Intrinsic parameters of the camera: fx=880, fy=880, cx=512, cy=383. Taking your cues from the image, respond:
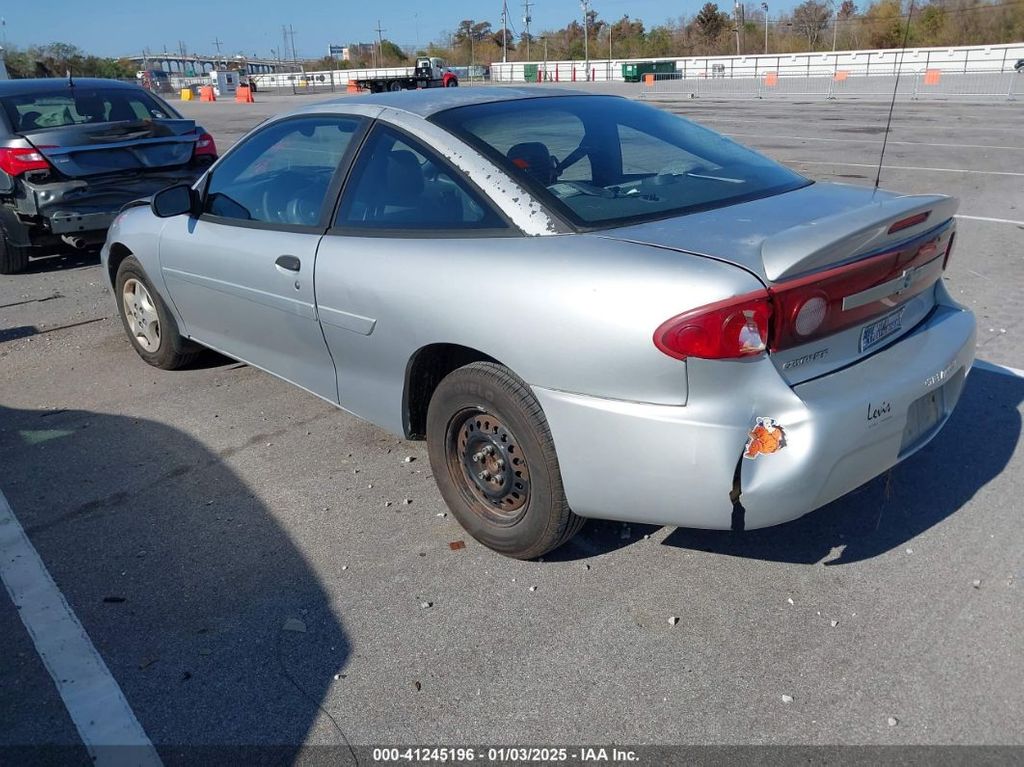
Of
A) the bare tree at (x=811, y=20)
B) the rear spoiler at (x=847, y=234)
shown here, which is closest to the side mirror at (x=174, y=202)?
the rear spoiler at (x=847, y=234)

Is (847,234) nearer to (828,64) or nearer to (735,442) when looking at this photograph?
(735,442)

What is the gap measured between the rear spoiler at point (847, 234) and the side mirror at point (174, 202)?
309 cm

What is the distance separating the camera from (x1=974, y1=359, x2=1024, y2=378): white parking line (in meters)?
4.80

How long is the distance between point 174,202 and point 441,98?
163cm

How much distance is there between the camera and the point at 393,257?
341cm

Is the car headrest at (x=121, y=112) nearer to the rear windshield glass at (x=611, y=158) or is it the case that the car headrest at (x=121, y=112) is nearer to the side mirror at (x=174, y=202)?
the side mirror at (x=174, y=202)

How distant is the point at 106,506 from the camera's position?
393cm

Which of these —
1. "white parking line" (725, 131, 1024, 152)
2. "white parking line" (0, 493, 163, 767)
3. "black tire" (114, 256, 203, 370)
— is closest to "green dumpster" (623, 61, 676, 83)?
"white parking line" (725, 131, 1024, 152)

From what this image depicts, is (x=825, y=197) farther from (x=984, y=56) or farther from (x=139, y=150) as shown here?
(x=984, y=56)

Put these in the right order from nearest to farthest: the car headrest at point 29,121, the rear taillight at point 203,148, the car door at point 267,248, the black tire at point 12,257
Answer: the car door at point 267,248
the car headrest at point 29,121
the black tire at point 12,257
the rear taillight at point 203,148

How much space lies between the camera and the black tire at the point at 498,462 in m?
3.03

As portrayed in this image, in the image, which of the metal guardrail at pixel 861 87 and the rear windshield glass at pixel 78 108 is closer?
the rear windshield glass at pixel 78 108

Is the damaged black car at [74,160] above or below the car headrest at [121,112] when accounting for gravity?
below

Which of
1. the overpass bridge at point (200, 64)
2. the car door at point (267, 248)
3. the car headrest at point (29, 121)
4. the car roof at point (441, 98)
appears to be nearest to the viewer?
the car roof at point (441, 98)
